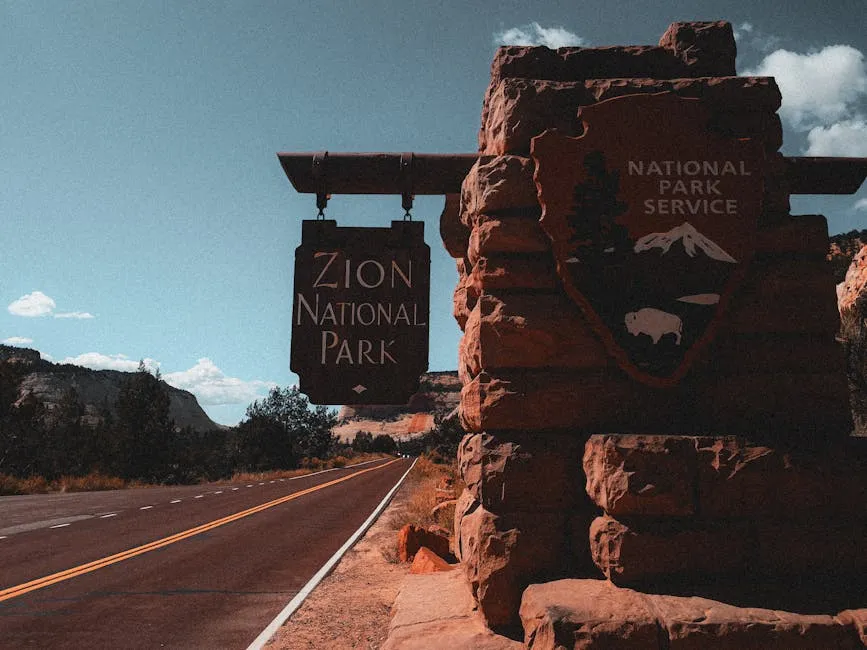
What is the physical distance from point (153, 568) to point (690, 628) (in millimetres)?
8118

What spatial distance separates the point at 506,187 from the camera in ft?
9.84

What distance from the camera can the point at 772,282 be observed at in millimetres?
2861

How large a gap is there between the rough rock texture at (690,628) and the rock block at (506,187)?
1798 millimetres

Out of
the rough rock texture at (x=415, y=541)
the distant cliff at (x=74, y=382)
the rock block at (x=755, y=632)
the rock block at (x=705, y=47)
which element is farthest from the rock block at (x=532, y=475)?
the distant cliff at (x=74, y=382)

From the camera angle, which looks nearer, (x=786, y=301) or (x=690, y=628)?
(x=690, y=628)

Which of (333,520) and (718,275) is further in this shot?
(333,520)

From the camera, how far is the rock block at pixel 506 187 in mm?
2994

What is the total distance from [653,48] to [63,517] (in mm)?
14783

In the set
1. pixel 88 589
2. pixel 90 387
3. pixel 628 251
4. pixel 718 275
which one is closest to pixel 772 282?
pixel 718 275

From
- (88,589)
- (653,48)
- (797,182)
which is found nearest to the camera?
(653,48)

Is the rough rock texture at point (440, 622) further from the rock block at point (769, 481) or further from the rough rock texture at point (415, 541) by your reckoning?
the rough rock texture at point (415, 541)

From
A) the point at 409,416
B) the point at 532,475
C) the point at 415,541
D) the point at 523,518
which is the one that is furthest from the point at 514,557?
the point at 409,416

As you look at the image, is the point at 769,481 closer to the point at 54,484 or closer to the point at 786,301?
the point at 786,301

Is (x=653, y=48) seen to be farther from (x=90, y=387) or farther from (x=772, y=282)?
(x=90, y=387)
